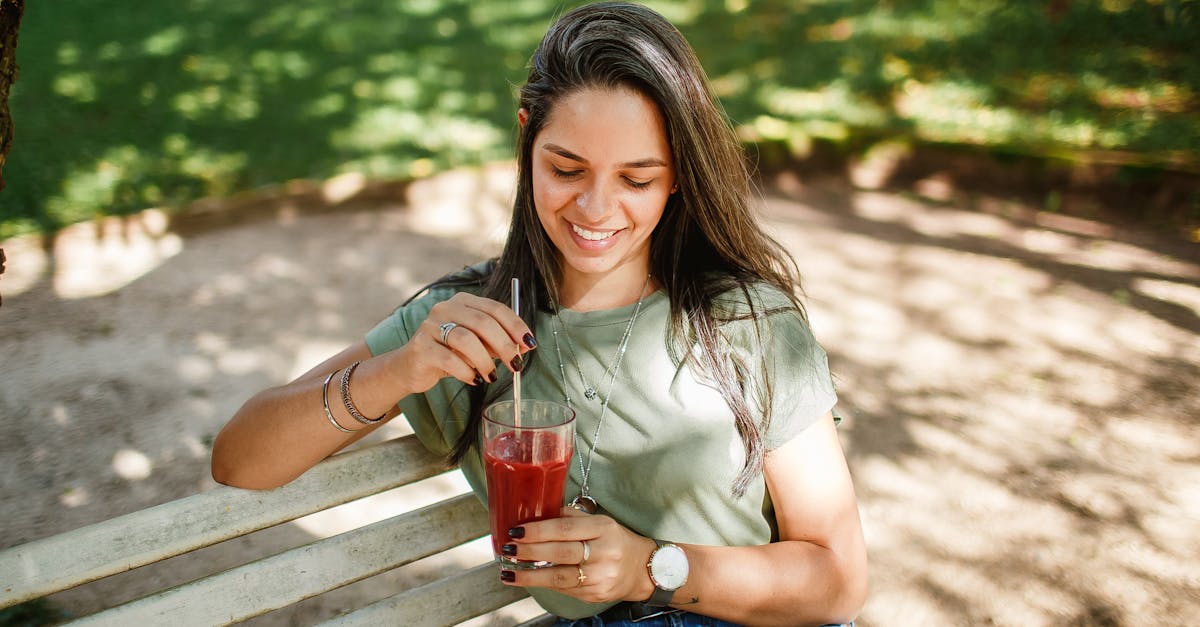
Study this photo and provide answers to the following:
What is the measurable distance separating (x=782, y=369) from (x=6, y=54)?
Result: 168 cm

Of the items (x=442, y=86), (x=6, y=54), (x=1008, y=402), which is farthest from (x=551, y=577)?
(x=442, y=86)

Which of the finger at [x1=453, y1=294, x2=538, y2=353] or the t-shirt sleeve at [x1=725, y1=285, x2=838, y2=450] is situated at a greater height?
the finger at [x1=453, y1=294, x2=538, y2=353]

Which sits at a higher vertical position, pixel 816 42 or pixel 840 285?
pixel 816 42

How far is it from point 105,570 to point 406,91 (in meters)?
6.54

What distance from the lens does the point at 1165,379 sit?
15.2 feet

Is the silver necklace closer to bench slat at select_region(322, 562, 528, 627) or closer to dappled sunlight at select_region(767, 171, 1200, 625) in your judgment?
bench slat at select_region(322, 562, 528, 627)

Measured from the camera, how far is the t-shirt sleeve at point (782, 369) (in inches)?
Answer: 81.7

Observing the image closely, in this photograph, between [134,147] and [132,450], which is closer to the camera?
[132,450]

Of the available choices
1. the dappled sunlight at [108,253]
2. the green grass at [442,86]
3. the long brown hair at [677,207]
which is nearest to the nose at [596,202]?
the long brown hair at [677,207]

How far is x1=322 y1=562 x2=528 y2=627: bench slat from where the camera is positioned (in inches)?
88.0

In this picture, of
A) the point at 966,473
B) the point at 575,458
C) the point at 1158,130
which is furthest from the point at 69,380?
the point at 1158,130

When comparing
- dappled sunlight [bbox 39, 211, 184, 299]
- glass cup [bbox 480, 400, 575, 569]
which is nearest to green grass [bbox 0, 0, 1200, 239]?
dappled sunlight [bbox 39, 211, 184, 299]

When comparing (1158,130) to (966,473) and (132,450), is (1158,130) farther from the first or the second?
(132,450)

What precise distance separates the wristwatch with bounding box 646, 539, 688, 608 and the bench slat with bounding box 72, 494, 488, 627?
0.58 m
